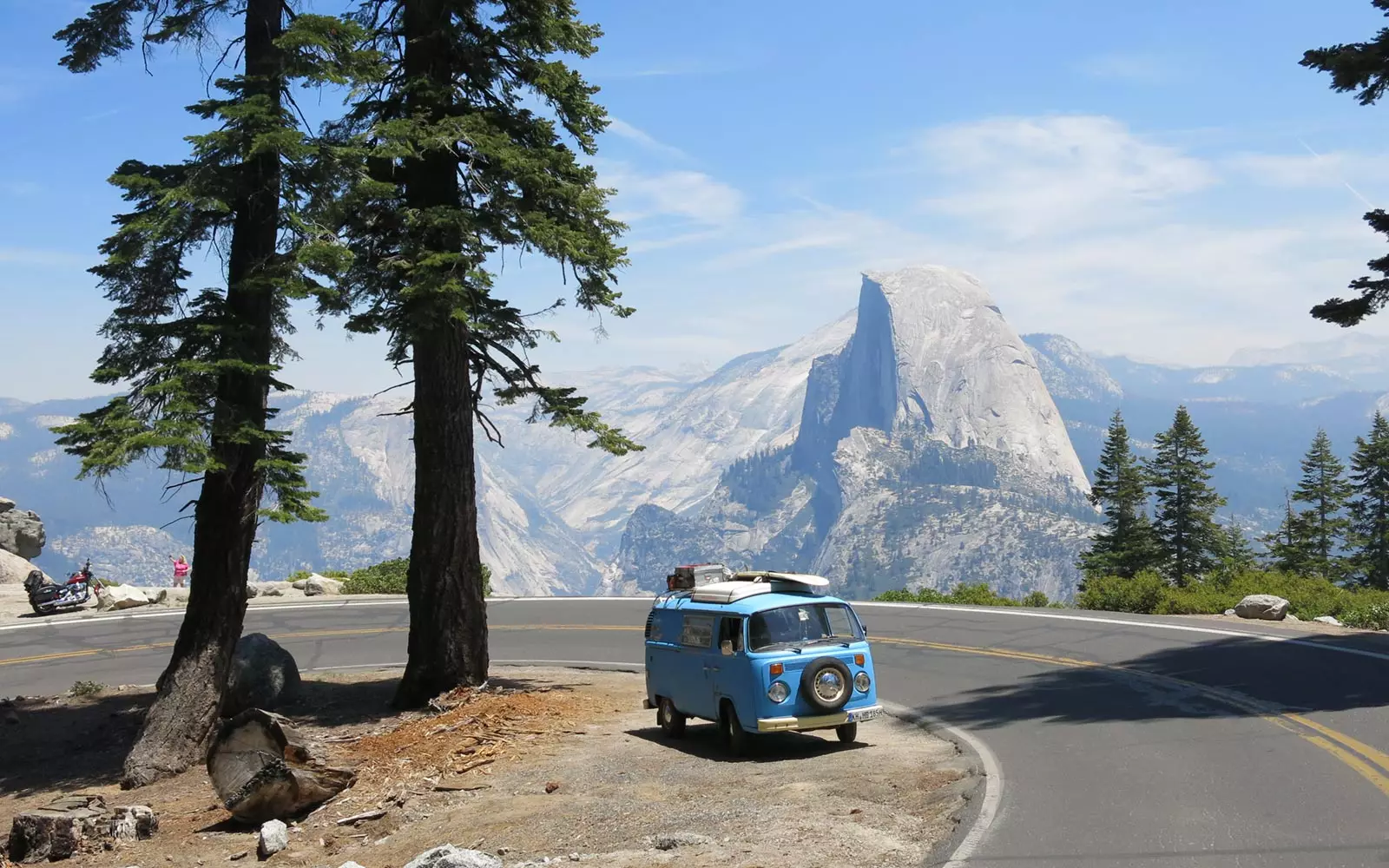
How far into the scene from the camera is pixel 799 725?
41.4ft

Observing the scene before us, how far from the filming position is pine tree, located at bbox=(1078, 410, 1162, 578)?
2655 inches

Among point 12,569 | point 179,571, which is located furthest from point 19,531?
point 179,571

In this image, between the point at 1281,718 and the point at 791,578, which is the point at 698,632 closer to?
the point at 791,578

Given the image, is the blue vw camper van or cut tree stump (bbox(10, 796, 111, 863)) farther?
the blue vw camper van

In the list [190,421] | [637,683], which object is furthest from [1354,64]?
[190,421]

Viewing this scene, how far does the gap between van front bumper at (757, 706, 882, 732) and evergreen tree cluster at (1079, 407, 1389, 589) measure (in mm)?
56878

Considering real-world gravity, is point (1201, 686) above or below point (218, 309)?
below

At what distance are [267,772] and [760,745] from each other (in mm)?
5708

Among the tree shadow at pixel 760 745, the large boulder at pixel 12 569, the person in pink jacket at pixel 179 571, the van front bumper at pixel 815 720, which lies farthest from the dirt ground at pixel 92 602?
the van front bumper at pixel 815 720

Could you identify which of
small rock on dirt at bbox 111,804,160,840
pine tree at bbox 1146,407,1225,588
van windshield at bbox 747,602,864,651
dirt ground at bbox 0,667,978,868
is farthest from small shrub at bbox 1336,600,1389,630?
pine tree at bbox 1146,407,1225,588

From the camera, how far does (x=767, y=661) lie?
12.7 metres

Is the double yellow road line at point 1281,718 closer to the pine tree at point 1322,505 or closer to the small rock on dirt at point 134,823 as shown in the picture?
the small rock on dirt at point 134,823

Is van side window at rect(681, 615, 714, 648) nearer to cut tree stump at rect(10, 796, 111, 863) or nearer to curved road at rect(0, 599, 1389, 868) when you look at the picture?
curved road at rect(0, 599, 1389, 868)

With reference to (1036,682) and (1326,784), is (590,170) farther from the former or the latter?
(1326,784)
